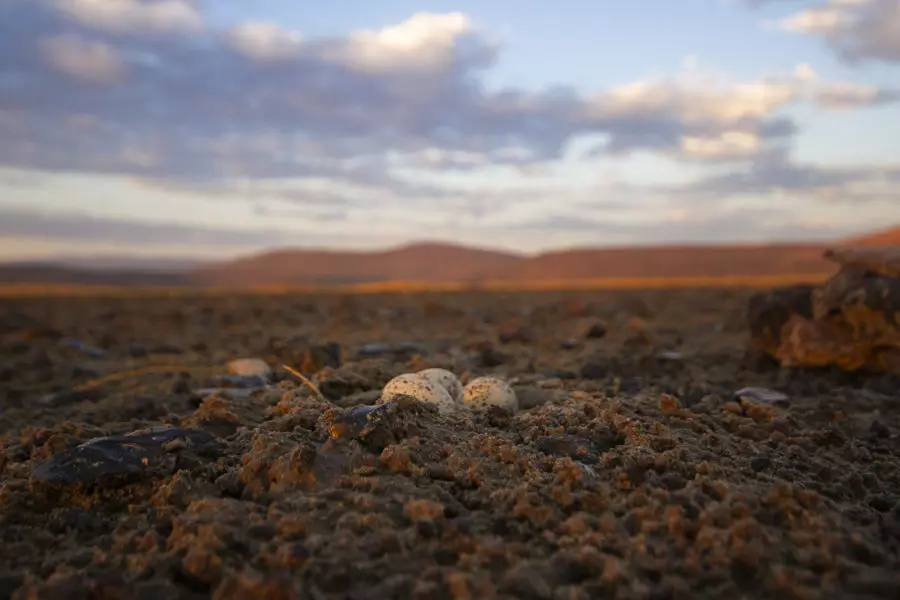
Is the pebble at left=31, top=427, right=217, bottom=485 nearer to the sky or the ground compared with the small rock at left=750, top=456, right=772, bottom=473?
nearer to the sky

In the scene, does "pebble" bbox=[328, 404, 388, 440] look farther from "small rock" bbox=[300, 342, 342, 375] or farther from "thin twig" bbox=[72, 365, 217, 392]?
"thin twig" bbox=[72, 365, 217, 392]

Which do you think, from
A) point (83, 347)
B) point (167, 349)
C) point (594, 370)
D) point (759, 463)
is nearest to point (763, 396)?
point (594, 370)

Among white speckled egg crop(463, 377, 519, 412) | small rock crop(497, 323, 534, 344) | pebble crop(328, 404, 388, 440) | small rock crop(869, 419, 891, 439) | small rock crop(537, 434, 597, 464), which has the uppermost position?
pebble crop(328, 404, 388, 440)

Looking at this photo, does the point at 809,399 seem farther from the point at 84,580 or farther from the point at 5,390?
the point at 5,390

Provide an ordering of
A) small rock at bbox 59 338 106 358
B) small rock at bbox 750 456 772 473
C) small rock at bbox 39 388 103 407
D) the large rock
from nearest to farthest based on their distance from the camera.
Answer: small rock at bbox 750 456 772 473 → small rock at bbox 39 388 103 407 → the large rock → small rock at bbox 59 338 106 358

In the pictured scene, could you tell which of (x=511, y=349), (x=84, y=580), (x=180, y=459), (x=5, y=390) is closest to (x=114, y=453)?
(x=180, y=459)

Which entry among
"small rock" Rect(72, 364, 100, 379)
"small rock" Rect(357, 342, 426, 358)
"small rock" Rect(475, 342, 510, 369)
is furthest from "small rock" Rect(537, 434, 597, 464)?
"small rock" Rect(72, 364, 100, 379)

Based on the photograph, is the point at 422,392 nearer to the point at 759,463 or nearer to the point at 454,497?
the point at 454,497

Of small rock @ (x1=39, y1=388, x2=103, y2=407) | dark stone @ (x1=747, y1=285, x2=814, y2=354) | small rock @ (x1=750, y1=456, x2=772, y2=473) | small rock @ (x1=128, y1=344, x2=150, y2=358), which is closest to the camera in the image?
small rock @ (x1=750, y1=456, x2=772, y2=473)
